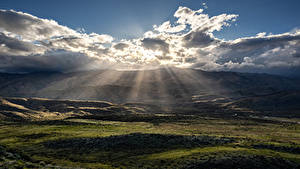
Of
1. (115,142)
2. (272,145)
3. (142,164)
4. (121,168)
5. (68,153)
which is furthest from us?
(115,142)

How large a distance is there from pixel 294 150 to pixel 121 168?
47457 mm

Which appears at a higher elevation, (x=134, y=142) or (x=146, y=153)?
(x=146, y=153)

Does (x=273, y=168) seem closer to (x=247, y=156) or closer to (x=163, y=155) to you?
(x=247, y=156)

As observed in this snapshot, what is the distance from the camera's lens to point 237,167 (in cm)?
4191

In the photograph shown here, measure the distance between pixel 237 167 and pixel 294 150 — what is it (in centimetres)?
2686

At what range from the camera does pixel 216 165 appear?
42312 millimetres

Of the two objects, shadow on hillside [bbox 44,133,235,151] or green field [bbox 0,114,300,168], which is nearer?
green field [bbox 0,114,300,168]

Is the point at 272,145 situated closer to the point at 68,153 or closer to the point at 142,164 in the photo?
the point at 142,164

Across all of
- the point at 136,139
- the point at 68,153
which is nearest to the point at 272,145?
the point at 136,139

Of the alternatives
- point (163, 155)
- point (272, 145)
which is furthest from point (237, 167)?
point (272, 145)

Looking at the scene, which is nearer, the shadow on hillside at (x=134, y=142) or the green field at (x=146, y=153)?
the green field at (x=146, y=153)

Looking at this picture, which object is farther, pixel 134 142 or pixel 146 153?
pixel 134 142

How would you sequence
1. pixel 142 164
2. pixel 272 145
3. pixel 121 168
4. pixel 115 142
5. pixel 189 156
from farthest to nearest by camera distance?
pixel 115 142
pixel 272 145
pixel 189 156
pixel 142 164
pixel 121 168

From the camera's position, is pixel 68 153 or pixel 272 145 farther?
pixel 272 145
